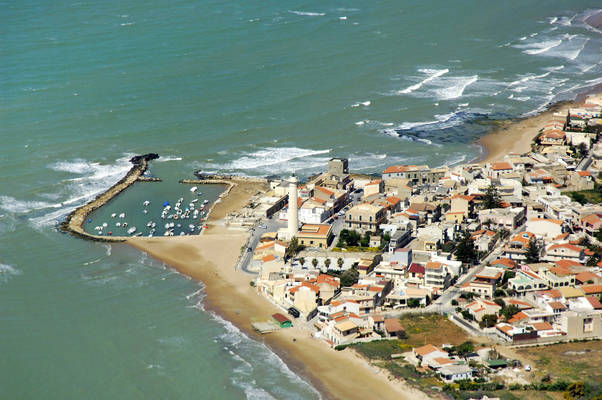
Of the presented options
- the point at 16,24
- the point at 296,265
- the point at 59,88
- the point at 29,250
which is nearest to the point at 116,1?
the point at 16,24

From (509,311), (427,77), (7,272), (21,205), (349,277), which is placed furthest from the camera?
(427,77)

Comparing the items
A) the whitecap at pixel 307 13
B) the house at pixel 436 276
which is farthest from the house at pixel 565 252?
the whitecap at pixel 307 13

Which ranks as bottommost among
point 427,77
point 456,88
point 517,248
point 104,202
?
point 104,202

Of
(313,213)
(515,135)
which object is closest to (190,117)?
(515,135)

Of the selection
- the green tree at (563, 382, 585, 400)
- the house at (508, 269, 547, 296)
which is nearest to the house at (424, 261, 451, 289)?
the house at (508, 269, 547, 296)

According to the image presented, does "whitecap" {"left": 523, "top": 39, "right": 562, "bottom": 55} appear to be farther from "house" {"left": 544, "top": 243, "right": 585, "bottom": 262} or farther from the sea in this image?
"house" {"left": 544, "top": 243, "right": 585, "bottom": 262}

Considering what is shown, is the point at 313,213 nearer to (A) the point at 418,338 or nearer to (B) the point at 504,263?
(B) the point at 504,263

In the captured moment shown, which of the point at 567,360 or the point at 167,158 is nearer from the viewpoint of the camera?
the point at 567,360

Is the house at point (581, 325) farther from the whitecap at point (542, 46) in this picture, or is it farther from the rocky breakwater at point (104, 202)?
the whitecap at point (542, 46)
